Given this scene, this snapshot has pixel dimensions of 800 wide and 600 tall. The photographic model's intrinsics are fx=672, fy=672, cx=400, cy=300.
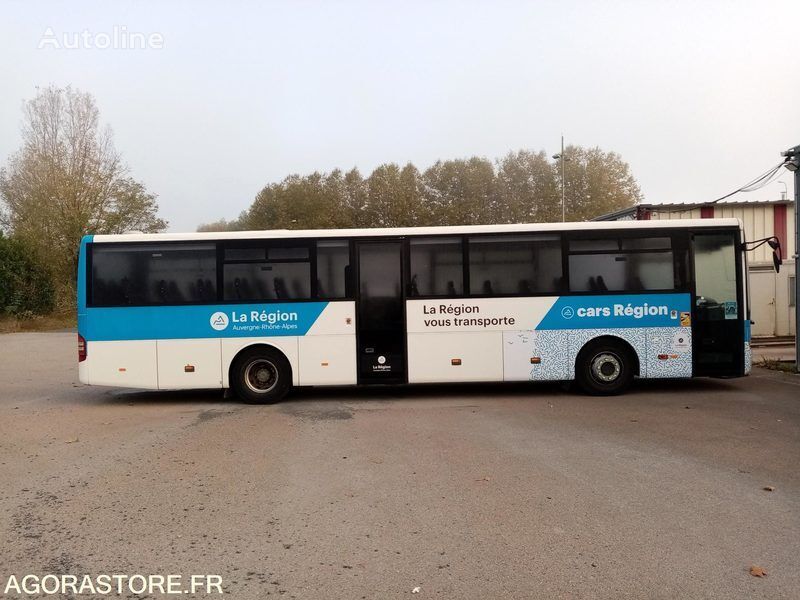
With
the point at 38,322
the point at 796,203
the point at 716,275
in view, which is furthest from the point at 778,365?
the point at 38,322

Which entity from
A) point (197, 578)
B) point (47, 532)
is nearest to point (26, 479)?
point (47, 532)

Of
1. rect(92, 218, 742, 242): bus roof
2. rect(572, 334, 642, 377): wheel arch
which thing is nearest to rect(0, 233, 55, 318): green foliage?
rect(92, 218, 742, 242): bus roof

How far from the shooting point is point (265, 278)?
37.6ft

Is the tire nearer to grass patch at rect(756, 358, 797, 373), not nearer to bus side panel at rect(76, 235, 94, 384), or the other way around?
grass patch at rect(756, 358, 797, 373)

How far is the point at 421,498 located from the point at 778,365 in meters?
12.0

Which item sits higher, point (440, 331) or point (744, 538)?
point (440, 331)

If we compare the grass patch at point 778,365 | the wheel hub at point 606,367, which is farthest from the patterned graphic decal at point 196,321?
the grass patch at point 778,365

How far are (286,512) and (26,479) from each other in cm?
298

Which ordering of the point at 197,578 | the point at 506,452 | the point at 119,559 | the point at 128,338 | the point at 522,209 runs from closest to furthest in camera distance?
the point at 197,578 < the point at 119,559 < the point at 506,452 < the point at 128,338 < the point at 522,209

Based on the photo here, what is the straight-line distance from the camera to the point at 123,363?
11336mm

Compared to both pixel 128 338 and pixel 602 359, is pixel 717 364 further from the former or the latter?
pixel 128 338

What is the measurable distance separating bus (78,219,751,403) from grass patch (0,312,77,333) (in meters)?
27.9

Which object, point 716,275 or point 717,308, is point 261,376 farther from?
point 716,275

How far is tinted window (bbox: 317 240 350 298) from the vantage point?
11461 millimetres
